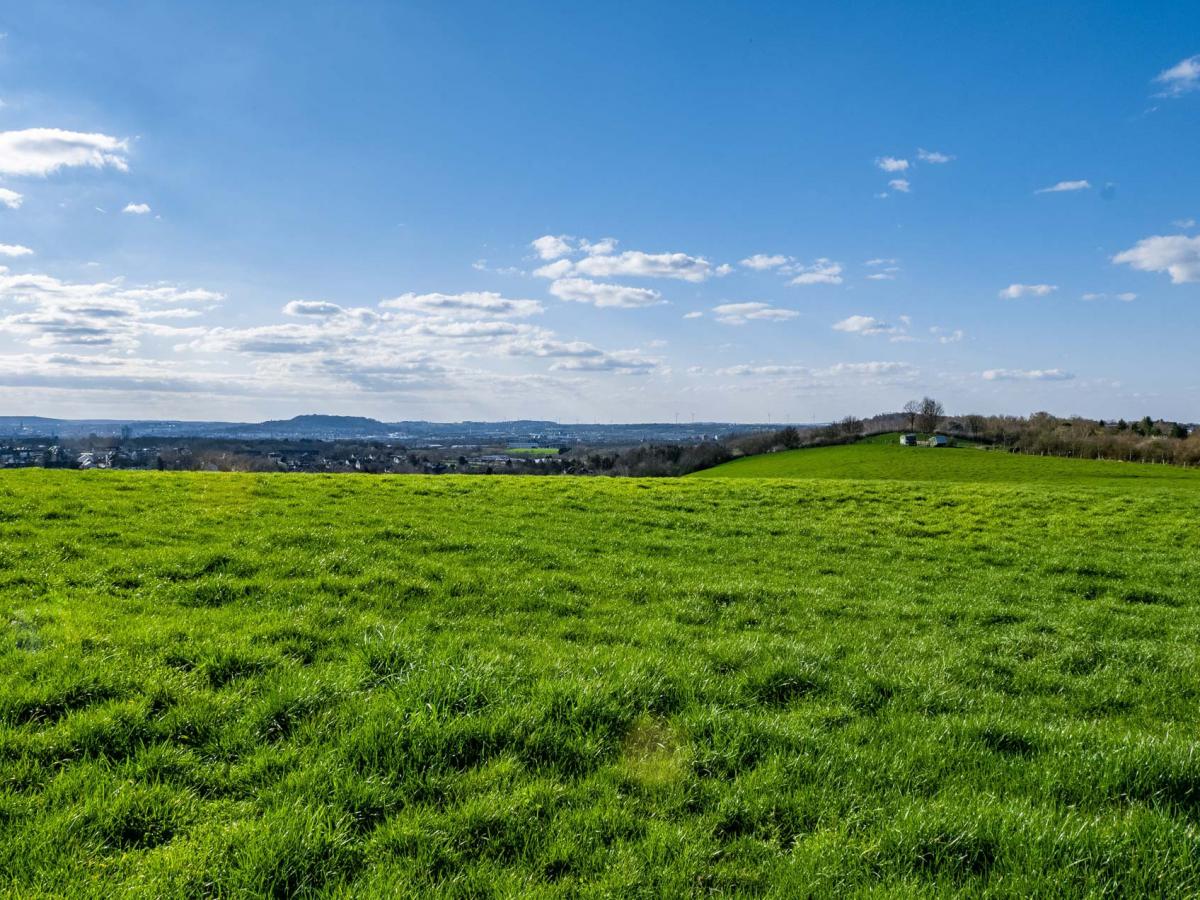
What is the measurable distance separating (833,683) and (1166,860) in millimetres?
3600

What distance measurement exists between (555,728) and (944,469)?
3005 inches

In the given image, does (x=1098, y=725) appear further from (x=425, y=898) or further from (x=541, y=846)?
(x=425, y=898)

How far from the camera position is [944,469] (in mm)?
72062

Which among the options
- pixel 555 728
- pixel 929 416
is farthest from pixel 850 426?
pixel 555 728

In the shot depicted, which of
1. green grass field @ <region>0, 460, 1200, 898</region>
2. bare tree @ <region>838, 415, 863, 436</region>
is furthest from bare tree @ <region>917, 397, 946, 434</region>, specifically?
green grass field @ <region>0, 460, 1200, 898</region>

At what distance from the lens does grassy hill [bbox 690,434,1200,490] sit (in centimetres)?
6234

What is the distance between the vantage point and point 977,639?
11.1 m

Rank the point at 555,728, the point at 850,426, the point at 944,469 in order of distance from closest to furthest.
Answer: the point at 555,728
the point at 944,469
the point at 850,426

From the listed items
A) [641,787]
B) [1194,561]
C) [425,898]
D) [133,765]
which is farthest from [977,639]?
[1194,561]

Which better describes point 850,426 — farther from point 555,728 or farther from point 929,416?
point 555,728

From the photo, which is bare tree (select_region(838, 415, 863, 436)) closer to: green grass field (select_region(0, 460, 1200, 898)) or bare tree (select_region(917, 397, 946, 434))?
bare tree (select_region(917, 397, 946, 434))

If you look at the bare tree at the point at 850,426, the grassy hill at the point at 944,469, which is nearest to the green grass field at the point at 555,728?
the grassy hill at the point at 944,469

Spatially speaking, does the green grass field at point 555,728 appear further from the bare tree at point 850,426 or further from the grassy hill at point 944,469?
the bare tree at point 850,426

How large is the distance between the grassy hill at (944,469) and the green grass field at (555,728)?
48.9 metres
